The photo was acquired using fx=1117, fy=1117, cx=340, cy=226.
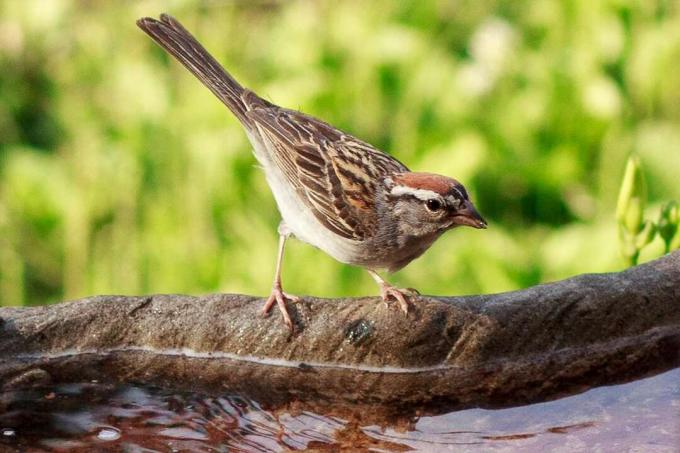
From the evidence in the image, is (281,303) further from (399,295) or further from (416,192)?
(416,192)

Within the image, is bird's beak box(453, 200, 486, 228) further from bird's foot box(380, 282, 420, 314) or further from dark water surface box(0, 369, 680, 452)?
dark water surface box(0, 369, 680, 452)

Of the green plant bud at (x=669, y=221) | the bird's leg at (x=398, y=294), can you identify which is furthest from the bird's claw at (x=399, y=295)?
the green plant bud at (x=669, y=221)

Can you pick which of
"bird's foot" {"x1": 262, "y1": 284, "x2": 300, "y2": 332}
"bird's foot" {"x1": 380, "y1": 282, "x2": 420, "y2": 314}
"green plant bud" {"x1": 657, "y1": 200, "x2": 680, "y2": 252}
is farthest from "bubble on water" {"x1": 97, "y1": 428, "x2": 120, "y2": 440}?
"green plant bud" {"x1": 657, "y1": 200, "x2": 680, "y2": 252}

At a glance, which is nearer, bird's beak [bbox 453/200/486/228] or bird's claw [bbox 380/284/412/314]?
bird's claw [bbox 380/284/412/314]

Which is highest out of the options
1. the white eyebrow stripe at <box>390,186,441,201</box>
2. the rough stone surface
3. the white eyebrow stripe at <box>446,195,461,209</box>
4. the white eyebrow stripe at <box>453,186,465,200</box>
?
the white eyebrow stripe at <box>390,186,441,201</box>

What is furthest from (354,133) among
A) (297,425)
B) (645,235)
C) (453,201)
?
(297,425)

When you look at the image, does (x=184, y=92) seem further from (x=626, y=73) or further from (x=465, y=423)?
(x=465, y=423)

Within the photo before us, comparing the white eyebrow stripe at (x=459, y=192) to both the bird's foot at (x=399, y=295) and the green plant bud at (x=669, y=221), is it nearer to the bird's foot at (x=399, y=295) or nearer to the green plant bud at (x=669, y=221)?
the bird's foot at (x=399, y=295)
